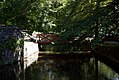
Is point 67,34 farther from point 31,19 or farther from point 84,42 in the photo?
point 31,19

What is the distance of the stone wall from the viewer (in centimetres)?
2098

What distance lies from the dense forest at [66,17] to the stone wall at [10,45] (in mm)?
3344

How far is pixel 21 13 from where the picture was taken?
28.5 m

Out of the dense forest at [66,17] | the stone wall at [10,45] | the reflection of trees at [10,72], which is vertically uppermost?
the dense forest at [66,17]

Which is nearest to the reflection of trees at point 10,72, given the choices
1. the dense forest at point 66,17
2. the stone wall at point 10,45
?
the stone wall at point 10,45

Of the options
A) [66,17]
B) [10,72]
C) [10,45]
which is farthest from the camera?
[66,17]

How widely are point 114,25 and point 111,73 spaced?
485cm

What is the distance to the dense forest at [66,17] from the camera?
14.2 meters

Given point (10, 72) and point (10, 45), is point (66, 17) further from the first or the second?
point (10, 72)

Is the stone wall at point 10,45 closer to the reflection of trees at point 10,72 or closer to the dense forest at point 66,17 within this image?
the reflection of trees at point 10,72

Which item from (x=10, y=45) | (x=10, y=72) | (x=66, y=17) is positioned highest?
(x=66, y=17)

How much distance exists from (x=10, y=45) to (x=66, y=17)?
5166 millimetres

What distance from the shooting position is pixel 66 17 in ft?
78.6

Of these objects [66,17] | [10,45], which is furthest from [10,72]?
[66,17]
